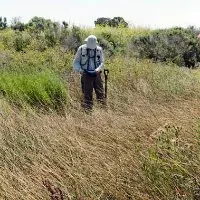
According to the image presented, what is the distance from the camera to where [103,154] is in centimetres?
470

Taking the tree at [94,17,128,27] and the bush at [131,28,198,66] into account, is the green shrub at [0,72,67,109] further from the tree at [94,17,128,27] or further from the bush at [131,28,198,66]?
the tree at [94,17,128,27]

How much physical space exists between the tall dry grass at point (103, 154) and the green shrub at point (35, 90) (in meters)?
1.15

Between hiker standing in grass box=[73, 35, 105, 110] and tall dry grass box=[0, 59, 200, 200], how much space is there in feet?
5.45

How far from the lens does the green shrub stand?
8094mm

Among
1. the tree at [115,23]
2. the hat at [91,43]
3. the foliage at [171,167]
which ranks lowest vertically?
the tree at [115,23]

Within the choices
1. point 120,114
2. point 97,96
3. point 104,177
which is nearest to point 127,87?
point 97,96

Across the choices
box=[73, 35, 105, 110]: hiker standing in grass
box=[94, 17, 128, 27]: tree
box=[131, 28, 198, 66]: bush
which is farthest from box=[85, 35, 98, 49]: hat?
box=[94, 17, 128, 27]: tree

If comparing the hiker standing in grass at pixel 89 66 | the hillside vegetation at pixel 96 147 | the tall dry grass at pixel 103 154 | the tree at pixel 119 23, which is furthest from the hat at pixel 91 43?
the tree at pixel 119 23

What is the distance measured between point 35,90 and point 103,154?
4076 mm

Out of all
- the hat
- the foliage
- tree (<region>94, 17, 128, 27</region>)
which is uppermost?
the hat

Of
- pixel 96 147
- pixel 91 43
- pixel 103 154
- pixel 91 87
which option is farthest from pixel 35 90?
pixel 103 154

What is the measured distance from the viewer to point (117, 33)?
867 inches

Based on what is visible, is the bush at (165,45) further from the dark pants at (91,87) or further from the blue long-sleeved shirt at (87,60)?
the blue long-sleeved shirt at (87,60)

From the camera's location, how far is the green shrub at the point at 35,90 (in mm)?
8094
